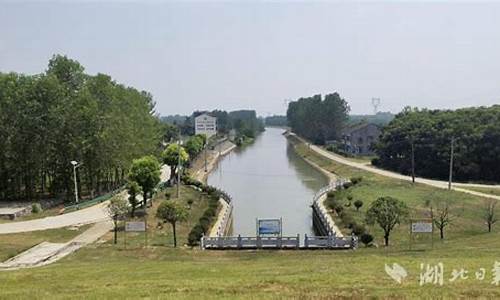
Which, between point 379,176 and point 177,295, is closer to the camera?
point 177,295

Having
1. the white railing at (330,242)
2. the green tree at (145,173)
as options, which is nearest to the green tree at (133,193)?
the green tree at (145,173)

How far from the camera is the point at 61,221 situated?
2959cm

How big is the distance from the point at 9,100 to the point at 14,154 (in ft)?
11.9

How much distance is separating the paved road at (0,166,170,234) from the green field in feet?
16.3

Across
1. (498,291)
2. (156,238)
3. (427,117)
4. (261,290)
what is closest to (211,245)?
(156,238)

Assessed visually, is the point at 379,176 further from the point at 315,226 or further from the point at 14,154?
the point at 14,154

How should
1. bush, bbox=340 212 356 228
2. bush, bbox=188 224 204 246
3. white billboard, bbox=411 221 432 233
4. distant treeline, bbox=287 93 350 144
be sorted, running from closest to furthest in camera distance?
white billboard, bbox=411 221 432 233 < bush, bbox=188 224 204 246 < bush, bbox=340 212 356 228 < distant treeline, bbox=287 93 350 144

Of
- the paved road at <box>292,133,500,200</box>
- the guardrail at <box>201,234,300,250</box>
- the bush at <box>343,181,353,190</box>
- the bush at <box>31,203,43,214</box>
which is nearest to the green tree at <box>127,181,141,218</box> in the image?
the bush at <box>31,203,43,214</box>

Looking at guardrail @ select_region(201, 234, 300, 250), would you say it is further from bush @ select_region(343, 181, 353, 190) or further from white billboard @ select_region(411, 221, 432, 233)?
bush @ select_region(343, 181, 353, 190)

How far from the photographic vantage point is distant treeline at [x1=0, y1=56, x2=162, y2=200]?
35281 mm

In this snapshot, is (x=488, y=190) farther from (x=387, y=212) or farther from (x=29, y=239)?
(x=29, y=239)

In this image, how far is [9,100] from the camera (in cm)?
3506

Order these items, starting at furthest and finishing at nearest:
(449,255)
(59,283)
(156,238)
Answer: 1. (156,238)
2. (449,255)
3. (59,283)

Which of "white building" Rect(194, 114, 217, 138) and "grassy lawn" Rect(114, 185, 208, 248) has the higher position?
"white building" Rect(194, 114, 217, 138)
